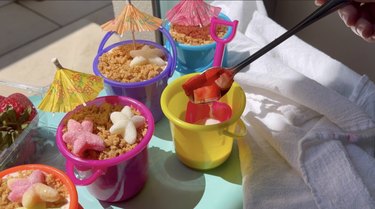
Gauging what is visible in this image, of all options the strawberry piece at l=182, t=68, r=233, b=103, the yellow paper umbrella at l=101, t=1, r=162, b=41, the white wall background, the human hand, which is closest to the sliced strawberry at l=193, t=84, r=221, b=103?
the strawberry piece at l=182, t=68, r=233, b=103

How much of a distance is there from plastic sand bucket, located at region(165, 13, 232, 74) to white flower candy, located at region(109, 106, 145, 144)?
19 centimetres

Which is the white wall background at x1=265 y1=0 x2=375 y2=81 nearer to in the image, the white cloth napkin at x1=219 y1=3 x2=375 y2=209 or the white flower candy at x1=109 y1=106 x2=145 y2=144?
the white cloth napkin at x1=219 y1=3 x2=375 y2=209

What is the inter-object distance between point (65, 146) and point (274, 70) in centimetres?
Result: 35

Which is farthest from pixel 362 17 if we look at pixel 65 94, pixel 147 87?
pixel 65 94

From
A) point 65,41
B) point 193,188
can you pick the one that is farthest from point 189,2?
point 65,41

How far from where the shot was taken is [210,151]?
53 cm

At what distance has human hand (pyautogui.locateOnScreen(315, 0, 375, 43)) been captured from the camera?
1.95ft

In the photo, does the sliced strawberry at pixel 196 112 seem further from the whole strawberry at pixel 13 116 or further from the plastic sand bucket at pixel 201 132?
the whole strawberry at pixel 13 116

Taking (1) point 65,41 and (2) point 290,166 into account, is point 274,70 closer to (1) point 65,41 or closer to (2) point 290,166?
(2) point 290,166

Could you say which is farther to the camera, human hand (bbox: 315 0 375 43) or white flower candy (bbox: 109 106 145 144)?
human hand (bbox: 315 0 375 43)

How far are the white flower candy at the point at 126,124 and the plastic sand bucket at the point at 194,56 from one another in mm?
191

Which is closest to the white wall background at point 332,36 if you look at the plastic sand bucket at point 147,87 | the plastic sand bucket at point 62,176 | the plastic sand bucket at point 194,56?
the plastic sand bucket at point 194,56

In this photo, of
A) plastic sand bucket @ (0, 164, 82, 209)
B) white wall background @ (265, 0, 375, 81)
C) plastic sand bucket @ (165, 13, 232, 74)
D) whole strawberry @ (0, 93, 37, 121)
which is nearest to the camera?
plastic sand bucket @ (0, 164, 82, 209)

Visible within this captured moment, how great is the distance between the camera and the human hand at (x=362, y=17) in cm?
59
